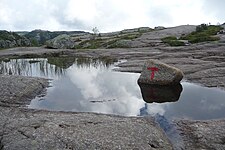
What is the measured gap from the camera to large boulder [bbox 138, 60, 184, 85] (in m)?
23.3

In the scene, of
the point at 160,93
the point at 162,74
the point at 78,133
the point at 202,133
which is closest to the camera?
the point at 78,133

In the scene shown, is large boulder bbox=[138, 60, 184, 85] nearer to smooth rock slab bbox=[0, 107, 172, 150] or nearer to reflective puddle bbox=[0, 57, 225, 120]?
reflective puddle bbox=[0, 57, 225, 120]

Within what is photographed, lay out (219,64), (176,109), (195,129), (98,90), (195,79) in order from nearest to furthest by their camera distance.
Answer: (195,129), (176,109), (98,90), (195,79), (219,64)

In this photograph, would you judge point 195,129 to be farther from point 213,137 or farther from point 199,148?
point 199,148

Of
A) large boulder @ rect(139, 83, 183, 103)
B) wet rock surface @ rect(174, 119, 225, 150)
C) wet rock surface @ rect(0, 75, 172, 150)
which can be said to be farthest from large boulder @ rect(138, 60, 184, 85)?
wet rock surface @ rect(0, 75, 172, 150)

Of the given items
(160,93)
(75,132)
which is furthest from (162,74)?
(75,132)

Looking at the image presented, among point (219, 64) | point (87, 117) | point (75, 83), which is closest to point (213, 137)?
point (87, 117)

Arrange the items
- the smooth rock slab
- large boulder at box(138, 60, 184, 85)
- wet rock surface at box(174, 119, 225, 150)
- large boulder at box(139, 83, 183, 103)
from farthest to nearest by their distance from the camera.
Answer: large boulder at box(138, 60, 184, 85), large boulder at box(139, 83, 183, 103), wet rock surface at box(174, 119, 225, 150), the smooth rock slab

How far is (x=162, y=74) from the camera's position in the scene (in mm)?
23484

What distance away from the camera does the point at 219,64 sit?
3011 centimetres

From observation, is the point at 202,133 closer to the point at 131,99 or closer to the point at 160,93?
the point at 131,99

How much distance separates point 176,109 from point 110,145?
26.3 feet

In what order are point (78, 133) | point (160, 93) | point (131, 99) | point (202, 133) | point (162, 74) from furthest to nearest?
point (162, 74) < point (160, 93) < point (131, 99) < point (202, 133) < point (78, 133)

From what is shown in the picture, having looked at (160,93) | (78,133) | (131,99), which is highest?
(78,133)
